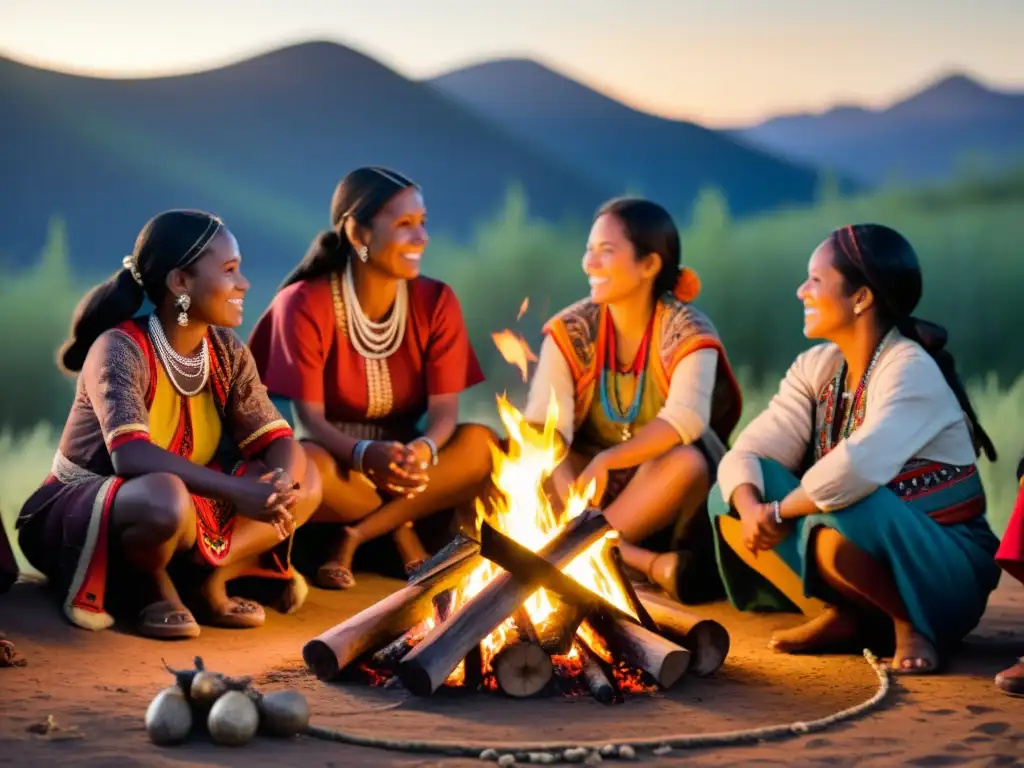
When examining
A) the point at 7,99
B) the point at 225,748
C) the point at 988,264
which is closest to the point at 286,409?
the point at 225,748

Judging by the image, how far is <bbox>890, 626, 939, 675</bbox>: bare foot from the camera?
493 cm

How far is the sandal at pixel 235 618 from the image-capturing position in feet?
18.1

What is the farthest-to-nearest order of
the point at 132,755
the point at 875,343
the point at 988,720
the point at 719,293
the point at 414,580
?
the point at 719,293
the point at 875,343
the point at 414,580
the point at 988,720
the point at 132,755

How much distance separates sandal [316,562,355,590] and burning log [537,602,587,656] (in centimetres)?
179

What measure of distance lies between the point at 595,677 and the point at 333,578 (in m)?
2.07

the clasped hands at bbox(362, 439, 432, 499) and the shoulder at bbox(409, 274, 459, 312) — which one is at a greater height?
the shoulder at bbox(409, 274, 459, 312)

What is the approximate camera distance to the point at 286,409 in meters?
6.27

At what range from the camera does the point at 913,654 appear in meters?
4.95

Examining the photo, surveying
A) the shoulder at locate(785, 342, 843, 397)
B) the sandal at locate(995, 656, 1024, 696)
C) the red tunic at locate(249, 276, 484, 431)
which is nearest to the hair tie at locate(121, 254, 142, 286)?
the red tunic at locate(249, 276, 484, 431)

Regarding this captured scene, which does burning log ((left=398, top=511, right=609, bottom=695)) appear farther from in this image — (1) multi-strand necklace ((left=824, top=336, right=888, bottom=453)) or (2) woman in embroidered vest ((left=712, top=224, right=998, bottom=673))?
(1) multi-strand necklace ((left=824, top=336, right=888, bottom=453))

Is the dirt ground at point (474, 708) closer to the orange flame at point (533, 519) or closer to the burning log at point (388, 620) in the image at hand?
the burning log at point (388, 620)

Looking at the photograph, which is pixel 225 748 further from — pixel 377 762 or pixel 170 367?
pixel 170 367

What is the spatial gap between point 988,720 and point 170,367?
3139 millimetres

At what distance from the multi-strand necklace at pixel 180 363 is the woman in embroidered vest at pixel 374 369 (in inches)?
27.3
